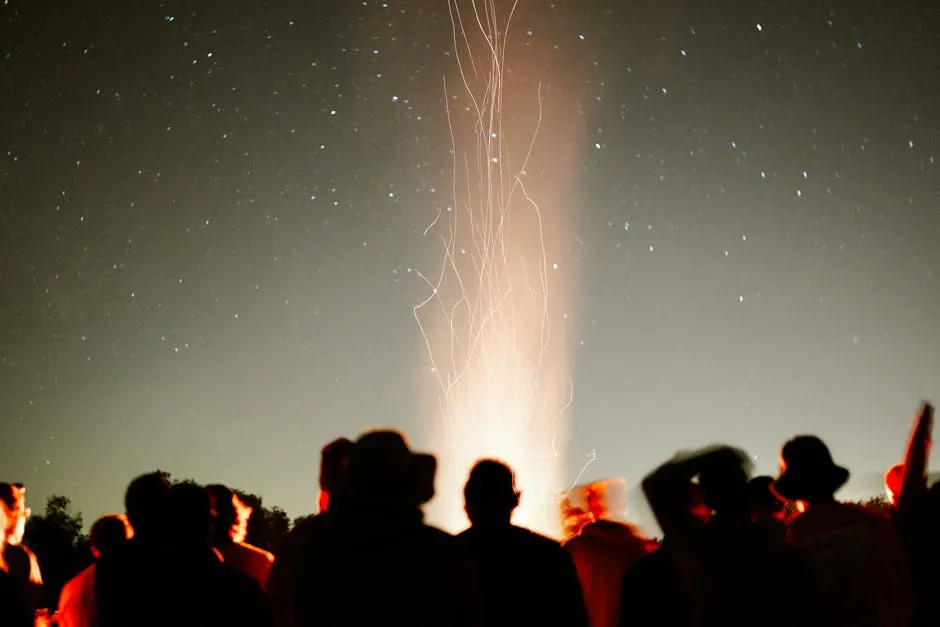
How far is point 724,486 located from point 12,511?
4.04m

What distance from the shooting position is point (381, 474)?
3314mm

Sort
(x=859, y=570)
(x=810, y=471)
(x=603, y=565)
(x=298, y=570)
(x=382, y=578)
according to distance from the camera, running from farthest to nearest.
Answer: (x=603, y=565)
(x=810, y=471)
(x=859, y=570)
(x=298, y=570)
(x=382, y=578)

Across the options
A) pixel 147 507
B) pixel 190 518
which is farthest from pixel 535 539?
pixel 147 507

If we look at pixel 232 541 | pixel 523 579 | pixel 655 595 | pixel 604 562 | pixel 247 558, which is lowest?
pixel 655 595

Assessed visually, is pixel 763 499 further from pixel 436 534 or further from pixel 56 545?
pixel 56 545

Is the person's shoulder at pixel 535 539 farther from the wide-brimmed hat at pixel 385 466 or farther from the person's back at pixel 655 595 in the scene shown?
the wide-brimmed hat at pixel 385 466

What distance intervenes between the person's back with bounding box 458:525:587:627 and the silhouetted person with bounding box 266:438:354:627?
0.69 meters

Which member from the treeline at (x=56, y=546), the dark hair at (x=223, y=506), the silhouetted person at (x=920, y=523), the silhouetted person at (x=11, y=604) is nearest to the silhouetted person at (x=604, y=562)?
the silhouetted person at (x=920, y=523)

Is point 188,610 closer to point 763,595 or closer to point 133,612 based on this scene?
point 133,612

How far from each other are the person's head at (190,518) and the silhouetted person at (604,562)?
2.20 metres

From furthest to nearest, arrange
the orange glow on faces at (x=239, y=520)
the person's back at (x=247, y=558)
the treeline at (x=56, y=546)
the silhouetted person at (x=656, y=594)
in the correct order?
the treeline at (x=56, y=546), the orange glow on faces at (x=239, y=520), the person's back at (x=247, y=558), the silhouetted person at (x=656, y=594)

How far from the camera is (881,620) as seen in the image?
3789mm

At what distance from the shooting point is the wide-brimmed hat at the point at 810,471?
4.03 meters

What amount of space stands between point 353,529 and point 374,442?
0.33 m
